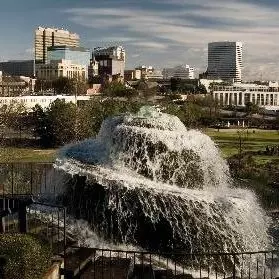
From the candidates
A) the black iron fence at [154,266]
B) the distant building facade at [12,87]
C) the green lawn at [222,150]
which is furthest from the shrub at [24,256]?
the distant building facade at [12,87]

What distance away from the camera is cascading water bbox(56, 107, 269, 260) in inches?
505

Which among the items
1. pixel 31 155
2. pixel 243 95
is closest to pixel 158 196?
pixel 31 155

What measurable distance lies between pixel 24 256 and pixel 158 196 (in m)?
4.82

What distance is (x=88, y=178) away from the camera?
13.1 meters

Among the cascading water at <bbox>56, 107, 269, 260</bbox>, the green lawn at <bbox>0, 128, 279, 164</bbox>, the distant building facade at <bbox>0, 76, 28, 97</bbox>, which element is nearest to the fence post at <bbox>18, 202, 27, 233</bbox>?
the cascading water at <bbox>56, 107, 269, 260</bbox>

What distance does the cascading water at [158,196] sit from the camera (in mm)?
12828

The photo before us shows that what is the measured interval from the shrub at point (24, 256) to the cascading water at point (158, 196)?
403 cm

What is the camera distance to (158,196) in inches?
501

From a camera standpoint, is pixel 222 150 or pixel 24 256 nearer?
pixel 24 256

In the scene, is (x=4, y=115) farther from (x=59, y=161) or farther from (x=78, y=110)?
(x=59, y=161)

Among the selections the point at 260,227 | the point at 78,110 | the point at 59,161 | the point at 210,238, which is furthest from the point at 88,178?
the point at 78,110

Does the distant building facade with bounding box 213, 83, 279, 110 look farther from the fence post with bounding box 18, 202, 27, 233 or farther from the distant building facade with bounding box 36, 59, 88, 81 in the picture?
the fence post with bounding box 18, 202, 27, 233

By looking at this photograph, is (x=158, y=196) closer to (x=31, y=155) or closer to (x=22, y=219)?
(x=22, y=219)

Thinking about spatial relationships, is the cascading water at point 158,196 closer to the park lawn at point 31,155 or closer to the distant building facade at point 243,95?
the park lawn at point 31,155
